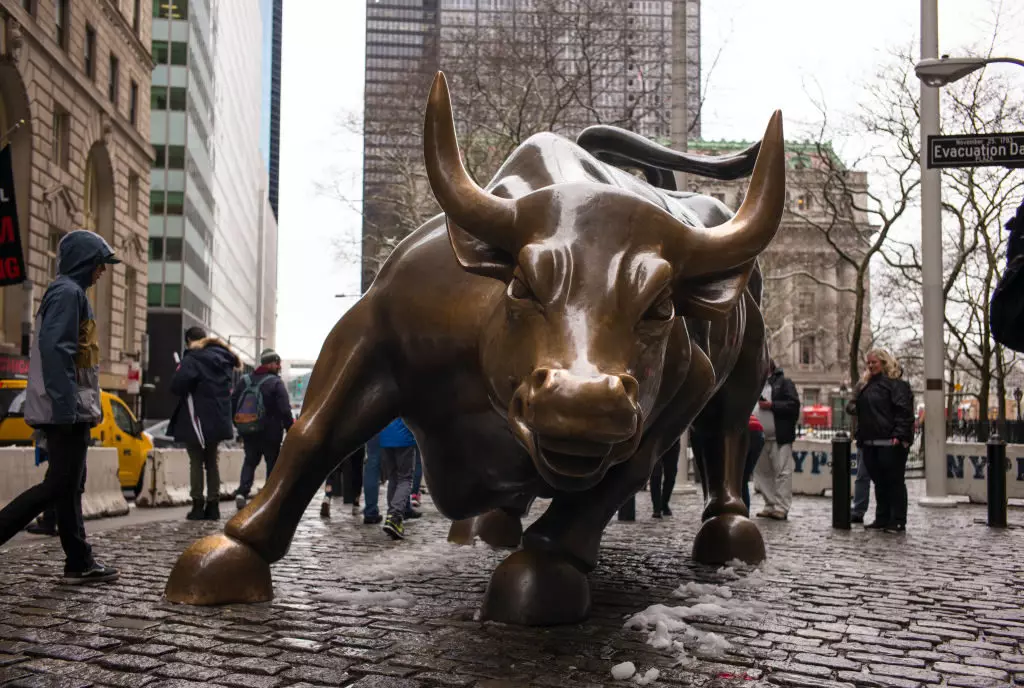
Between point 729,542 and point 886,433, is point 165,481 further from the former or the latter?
point 886,433

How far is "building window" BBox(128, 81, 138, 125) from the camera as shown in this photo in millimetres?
33969

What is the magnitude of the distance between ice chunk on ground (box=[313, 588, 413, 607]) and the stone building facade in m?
11.0

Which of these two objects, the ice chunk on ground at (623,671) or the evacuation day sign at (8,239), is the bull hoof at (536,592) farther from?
the evacuation day sign at (8,239)

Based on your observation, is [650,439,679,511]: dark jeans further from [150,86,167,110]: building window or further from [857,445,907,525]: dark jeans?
[150,86,167,110]: building window

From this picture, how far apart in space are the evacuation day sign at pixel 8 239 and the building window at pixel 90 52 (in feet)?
67.7

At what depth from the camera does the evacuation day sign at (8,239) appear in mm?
10059

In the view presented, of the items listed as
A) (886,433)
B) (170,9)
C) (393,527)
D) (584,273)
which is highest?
(170,9)

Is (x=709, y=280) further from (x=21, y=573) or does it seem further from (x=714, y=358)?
(x=21, y=573)

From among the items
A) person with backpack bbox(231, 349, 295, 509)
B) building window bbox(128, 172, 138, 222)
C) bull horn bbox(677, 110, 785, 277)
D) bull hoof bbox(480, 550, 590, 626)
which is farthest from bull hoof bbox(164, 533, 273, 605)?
building window bbox(128, 172, 138, 222)

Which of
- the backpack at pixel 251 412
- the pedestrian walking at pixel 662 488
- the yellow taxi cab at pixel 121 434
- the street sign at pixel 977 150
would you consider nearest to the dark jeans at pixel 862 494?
the pedestrian walking at pixel 662 488

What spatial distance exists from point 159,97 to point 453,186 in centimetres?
5146

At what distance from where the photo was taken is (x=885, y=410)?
9844 millimetres

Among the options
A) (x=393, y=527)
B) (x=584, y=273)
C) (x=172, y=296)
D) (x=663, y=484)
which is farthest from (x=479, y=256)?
(x=172, y=296)

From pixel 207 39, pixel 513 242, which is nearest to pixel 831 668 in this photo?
pixel 513 242
